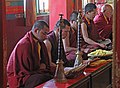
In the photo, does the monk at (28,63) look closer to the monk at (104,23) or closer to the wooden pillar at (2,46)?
the wooden pillar at (2,46)

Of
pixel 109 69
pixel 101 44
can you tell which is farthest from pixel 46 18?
pixel 109 69

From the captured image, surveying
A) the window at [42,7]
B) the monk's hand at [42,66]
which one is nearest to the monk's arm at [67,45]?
the monk's hand at [42,66]

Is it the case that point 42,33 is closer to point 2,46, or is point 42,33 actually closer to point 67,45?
point 67,45

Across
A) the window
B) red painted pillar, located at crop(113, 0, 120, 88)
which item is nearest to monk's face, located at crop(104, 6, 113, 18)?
the window

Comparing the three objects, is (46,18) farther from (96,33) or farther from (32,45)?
(32,45)

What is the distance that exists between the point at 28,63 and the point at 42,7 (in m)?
3.62

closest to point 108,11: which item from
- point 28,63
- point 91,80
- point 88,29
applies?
point 88,29

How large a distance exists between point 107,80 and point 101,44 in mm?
1036

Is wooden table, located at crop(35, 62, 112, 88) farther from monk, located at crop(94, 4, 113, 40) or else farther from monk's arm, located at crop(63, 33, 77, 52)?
monk, located at crop(94, 4, 113, 40)

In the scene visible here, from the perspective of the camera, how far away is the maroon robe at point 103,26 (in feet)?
16.3

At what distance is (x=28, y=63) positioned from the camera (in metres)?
2.68

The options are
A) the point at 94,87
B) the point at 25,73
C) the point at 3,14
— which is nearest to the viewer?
the point at 3,14

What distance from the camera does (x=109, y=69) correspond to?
325 cm

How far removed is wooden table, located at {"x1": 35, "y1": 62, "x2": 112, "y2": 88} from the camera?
2.36m
